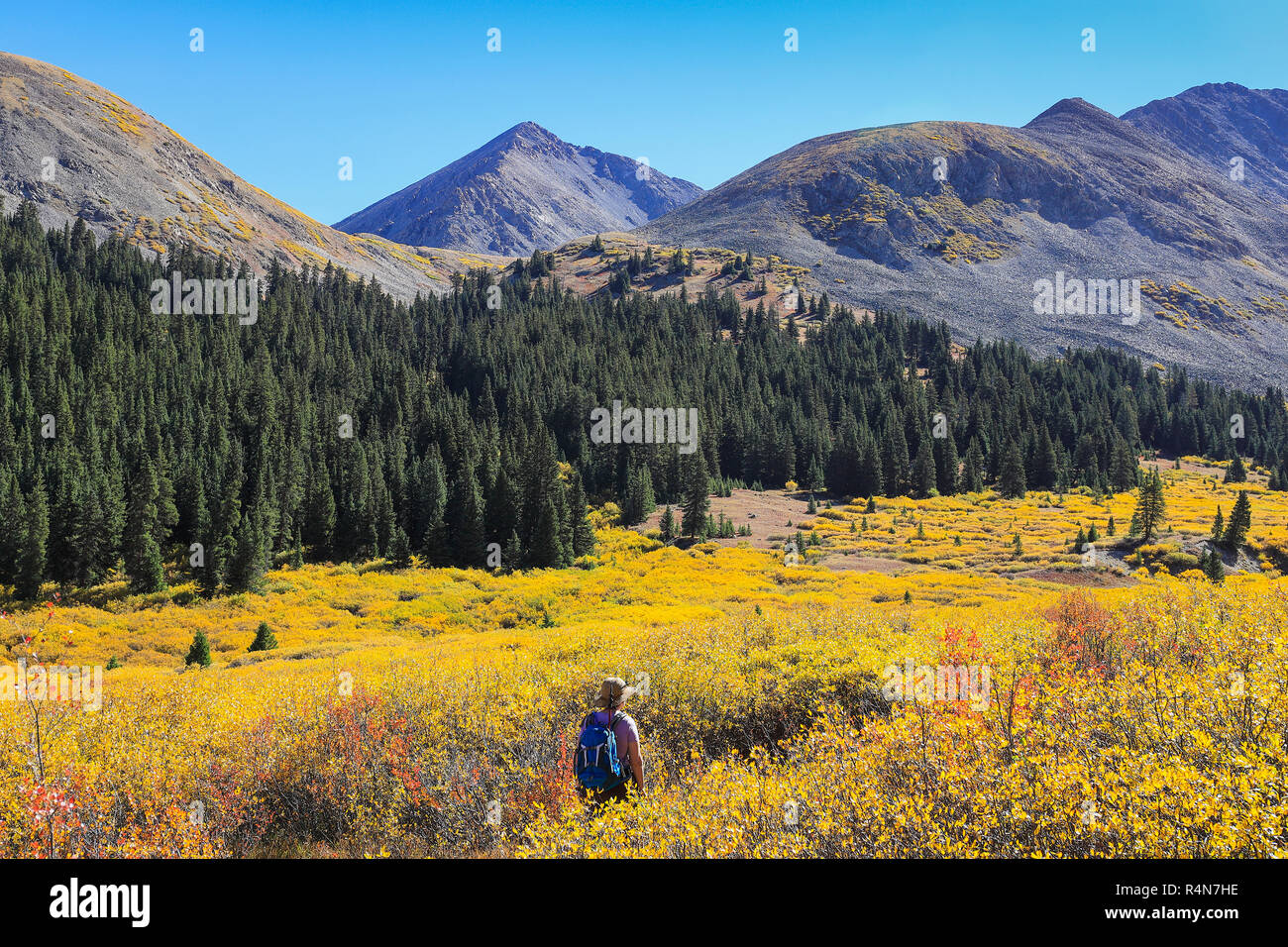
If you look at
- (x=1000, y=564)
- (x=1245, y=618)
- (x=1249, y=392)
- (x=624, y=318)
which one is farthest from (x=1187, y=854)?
(x=1249, y=392)

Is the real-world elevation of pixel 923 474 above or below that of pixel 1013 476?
above

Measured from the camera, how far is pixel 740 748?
13758mm

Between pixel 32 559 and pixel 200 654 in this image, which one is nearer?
pixel 200 654

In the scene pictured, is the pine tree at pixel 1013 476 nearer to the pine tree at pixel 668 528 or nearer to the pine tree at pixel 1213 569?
the pine tree at pixel 1213 569

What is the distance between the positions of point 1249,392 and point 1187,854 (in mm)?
234347

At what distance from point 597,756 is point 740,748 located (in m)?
6.57

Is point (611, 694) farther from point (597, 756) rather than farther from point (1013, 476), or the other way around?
point (1013, 476)

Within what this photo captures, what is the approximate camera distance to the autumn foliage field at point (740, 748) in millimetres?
7398

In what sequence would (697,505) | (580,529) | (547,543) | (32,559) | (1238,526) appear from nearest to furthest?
(1238,526)
(32,559)
(547,543)
(580,529)
(697,505)

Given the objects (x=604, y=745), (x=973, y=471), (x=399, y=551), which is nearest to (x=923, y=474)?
(x=973, y=471)

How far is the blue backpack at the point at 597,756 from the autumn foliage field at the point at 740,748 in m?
0.38

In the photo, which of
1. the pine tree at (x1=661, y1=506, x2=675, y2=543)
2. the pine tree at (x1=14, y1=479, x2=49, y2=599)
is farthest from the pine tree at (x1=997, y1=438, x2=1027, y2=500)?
the pine tree at (x1=14, y1=479, x2=49, y2=599)

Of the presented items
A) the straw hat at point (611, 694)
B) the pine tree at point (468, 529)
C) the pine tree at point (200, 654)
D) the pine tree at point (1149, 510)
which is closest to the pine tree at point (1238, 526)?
the pine tree at point (1149, 510)

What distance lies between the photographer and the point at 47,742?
1266cm
